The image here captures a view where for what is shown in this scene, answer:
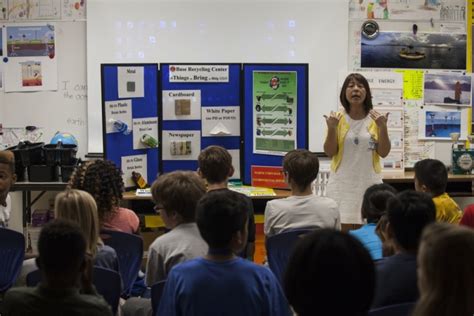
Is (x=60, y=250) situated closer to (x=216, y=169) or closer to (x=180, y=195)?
(x=180, y=195)

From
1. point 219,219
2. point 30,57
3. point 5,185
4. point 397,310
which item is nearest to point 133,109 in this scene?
point 30,57

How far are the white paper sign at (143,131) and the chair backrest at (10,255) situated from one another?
2.11 metres

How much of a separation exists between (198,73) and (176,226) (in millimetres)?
2645

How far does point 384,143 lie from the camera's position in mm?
3898

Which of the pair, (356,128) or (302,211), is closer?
(302,211)

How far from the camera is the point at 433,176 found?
3.24 metres

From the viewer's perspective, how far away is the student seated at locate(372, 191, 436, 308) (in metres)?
1.91

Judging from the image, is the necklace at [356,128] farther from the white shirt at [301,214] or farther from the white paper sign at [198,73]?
the white paper sign at [198,73]

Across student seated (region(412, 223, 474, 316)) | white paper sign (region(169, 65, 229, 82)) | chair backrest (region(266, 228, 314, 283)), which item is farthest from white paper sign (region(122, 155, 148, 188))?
student seated (region(412, 223, 474, 316))

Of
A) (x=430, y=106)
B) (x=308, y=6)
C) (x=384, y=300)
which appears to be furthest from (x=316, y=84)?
(x=384, y=300)

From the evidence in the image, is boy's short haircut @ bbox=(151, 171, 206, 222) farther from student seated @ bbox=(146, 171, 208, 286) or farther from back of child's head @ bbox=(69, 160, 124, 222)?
back of child's head @ bbox=(69, 160, 124, 222)

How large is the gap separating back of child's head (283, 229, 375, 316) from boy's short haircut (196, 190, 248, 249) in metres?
0.59

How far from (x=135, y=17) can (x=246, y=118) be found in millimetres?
1366

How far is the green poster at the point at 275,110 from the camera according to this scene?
197 inches
